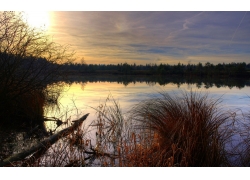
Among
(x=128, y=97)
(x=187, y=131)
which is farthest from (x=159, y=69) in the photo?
(x=187, y=131)

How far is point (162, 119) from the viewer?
11.2ft

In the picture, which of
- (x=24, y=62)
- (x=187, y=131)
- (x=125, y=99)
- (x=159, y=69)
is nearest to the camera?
(x=187, y=131)

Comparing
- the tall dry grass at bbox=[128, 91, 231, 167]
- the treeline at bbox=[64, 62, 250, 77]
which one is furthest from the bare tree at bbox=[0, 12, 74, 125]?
the tall dry grass at bbox=[128, 91, 231, 167]

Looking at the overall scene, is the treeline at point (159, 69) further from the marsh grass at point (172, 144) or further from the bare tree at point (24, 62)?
the marsh grass at point (172, 144)

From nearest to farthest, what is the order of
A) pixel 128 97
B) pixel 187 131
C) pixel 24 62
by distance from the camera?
pixel 187 131, pixel 24 62, pixel 128 97

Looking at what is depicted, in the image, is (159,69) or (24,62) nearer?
(24,62)

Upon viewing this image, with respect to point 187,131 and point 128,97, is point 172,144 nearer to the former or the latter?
point 187,131

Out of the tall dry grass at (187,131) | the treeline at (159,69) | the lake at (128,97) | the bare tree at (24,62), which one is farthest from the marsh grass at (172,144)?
the treeline at (159,69)

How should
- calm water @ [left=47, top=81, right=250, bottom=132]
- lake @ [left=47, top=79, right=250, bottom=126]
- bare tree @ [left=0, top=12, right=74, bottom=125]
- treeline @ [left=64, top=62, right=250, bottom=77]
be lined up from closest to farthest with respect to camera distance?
bare tree @ [left=0, top=12, right=74, bottom=125], calm water @ [left=47, top=81, right=250, bottom=132], lake @ [left=47, top=79, right=250, bottom=126], treeline @ [left=64, top=62, right=250, bottom=77]

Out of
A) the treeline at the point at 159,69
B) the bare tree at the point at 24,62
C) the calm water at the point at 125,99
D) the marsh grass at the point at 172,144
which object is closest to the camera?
the marsh grass at the point at 172,144

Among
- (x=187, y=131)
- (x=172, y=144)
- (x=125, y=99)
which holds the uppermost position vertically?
(x=125, y=99)

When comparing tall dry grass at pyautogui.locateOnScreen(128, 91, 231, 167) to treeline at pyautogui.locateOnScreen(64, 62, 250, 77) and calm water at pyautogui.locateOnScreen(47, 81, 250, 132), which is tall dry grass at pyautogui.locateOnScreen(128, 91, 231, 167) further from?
treeline at pyautogui.locateOnScreen(64, 62, 250, 77)
